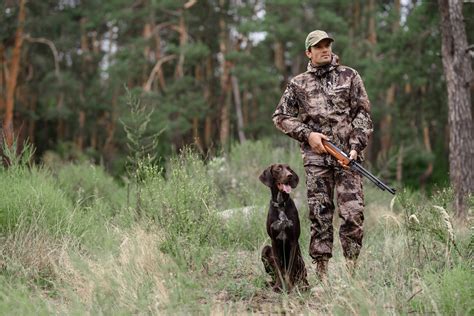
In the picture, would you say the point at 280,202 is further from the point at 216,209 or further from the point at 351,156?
the point at 216,209

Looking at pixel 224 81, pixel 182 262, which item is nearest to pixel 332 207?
pixel 182 262

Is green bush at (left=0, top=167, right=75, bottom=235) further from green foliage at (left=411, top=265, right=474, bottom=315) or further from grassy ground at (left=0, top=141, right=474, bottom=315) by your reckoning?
green foliage at (left=411, top=265, right=474, bottom=315)

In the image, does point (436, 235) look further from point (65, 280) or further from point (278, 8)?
point (278, 8)

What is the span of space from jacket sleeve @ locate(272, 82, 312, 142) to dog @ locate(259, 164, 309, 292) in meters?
0.55

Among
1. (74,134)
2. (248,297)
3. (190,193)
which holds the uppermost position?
(190,193)

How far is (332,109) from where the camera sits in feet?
18.2

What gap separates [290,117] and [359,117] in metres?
0.57

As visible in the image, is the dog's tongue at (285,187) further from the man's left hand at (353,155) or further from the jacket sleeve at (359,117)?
the jacket sleeve at (359,117)

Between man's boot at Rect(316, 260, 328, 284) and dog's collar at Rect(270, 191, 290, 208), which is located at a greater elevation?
dog's collar at Rect(270, 191, 290, 208)

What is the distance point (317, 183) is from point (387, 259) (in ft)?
2.75

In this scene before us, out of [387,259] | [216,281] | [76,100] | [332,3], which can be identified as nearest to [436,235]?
[387,259]

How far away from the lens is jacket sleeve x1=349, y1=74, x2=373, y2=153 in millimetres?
5513

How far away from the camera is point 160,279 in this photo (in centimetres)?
495

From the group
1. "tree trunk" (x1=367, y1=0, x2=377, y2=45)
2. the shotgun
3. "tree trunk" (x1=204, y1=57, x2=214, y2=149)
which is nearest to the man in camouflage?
the shotgun
